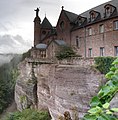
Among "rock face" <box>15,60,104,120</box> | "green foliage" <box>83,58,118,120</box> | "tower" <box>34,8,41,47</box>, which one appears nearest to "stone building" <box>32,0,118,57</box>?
"tower" <box>34,8,41,47</box>

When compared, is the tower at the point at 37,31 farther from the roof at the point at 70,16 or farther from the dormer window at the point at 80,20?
the dormer window at the point at 80,20

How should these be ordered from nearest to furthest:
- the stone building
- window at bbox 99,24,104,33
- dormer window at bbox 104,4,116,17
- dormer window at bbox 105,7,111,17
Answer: the stone building, dormer window at bbox 104,4,116,17, dormer window at bbox 105,7,111,17, window at bbox 99,24,104,33

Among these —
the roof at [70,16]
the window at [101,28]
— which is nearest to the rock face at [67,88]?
→ the window at [101,28]

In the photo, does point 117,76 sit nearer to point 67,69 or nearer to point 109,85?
point 109,85

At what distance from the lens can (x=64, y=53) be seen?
2630 cm

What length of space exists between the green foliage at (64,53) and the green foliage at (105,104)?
23035 mm

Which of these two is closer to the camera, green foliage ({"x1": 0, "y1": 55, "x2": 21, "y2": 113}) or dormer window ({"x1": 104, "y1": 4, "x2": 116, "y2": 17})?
dormer window ({"x1": 104, "y1": 4, "x2": 116, "y2": 17})

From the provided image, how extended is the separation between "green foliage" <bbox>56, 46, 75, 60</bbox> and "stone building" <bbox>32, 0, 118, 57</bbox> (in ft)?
6.14

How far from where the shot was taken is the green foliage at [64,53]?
25.5m

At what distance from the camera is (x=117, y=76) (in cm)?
185

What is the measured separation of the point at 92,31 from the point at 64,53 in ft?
14.3

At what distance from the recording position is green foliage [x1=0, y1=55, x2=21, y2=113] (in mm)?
37344

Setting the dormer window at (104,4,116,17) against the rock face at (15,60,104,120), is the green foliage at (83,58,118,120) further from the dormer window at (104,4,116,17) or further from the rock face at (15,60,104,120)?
the dormer window at (104,4,116,17)

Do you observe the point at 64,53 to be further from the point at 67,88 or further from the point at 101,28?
the point at 67,88
